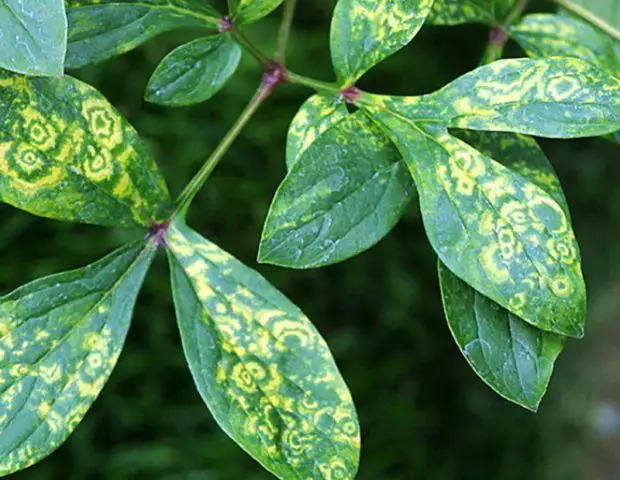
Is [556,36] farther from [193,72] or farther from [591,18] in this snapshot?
[193,72]

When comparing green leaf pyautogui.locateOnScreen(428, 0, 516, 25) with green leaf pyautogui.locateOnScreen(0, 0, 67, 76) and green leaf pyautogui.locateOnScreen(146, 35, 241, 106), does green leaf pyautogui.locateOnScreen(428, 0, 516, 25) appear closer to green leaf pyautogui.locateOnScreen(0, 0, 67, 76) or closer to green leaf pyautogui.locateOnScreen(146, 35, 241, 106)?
green leaf pyautogui.locateOnScreen(146, 35, 241, 106)

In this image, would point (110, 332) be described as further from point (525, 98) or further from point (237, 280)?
point (525, 98)

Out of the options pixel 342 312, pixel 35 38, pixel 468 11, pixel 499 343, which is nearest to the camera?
pixel 35 38

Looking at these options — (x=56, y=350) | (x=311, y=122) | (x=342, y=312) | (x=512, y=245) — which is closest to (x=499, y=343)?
(x=512, y=245)

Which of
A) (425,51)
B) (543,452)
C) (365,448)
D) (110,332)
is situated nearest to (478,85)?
(110,332)

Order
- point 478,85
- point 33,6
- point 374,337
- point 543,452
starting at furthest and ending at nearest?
point 543,452 → point 374,337 → point 478,85 → point 33,6

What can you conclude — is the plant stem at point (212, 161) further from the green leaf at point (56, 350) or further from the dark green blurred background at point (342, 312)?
the dark green blurred background at point (342, 312)
